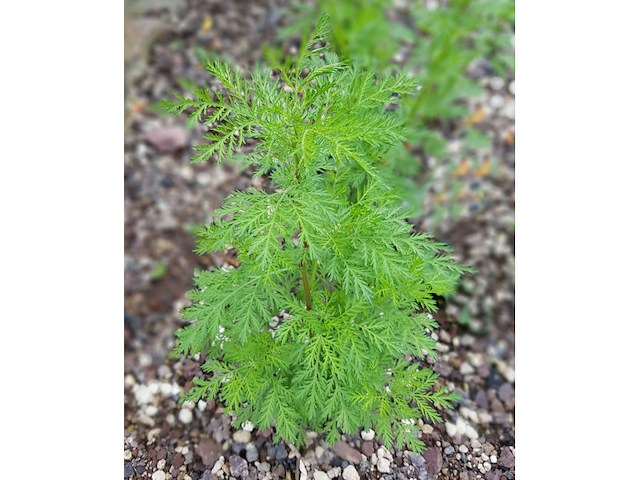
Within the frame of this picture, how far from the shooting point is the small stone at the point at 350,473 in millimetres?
2453

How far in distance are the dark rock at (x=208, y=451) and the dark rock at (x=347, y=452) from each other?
0.51m

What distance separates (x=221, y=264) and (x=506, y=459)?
1.74 m

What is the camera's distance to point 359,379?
7.00 feet

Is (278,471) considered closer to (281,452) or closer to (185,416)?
(281,452)

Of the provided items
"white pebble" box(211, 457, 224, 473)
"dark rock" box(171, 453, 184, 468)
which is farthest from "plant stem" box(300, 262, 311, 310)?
"dark rock" box(171, 453, 184, 468)

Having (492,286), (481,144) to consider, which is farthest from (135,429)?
(481,144)

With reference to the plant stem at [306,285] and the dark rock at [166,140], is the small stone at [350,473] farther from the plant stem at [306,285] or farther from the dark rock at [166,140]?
the dark rock at [166,140]

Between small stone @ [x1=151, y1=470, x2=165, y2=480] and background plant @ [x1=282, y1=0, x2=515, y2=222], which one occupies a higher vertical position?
background plant @ [x1=282, y1=0, x2=515, y2=222]

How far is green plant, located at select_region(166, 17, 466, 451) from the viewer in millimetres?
1864

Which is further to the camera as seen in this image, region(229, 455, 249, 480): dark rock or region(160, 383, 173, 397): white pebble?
region(160, 383, 173, 397): white pebble

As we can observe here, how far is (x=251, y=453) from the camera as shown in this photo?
255cm

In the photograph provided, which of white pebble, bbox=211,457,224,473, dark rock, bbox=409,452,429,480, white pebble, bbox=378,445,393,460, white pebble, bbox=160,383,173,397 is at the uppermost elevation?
white pebble, bbox=378,445,393,460

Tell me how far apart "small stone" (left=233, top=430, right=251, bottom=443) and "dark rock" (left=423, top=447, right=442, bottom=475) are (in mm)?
774

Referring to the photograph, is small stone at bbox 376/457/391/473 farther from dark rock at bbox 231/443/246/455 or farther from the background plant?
the background plant
